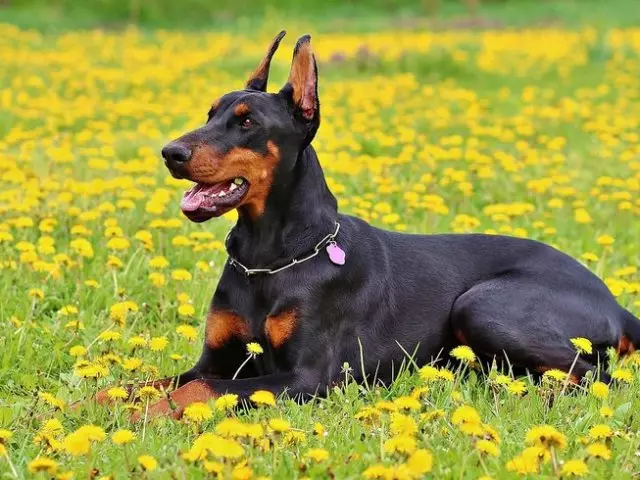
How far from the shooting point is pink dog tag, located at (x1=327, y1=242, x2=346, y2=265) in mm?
4312

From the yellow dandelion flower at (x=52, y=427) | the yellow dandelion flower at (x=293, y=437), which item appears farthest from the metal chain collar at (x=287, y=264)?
the yellow dandelion flower at (x=52, y=427)

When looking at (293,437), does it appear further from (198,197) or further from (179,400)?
(198,197)

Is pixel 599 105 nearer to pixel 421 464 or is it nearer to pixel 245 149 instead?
pixel 245 149

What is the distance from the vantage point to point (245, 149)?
4074 mm

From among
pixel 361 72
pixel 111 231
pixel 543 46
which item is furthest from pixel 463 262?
pixel 543 46

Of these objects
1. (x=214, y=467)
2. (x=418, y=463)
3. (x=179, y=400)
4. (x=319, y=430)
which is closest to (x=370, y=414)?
(x=319, y=430)

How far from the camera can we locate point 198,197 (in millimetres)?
4043

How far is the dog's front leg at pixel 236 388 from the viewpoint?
3.80 metres

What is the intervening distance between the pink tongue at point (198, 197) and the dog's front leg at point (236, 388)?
0.68 meters

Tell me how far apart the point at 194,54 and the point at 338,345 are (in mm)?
13135

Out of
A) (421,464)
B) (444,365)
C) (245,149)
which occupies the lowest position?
(444,365)

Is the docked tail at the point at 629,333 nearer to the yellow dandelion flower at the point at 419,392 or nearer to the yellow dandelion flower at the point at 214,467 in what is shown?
the yellow dandelion flower at the point at 419,392

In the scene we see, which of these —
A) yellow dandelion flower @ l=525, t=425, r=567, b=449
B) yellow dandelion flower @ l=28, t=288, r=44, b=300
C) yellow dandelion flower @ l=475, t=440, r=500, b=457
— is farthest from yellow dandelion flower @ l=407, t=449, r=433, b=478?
yellow dandelion flower @ l=28, t=288, r=44, b=300

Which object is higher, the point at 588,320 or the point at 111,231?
the point at 111,231
